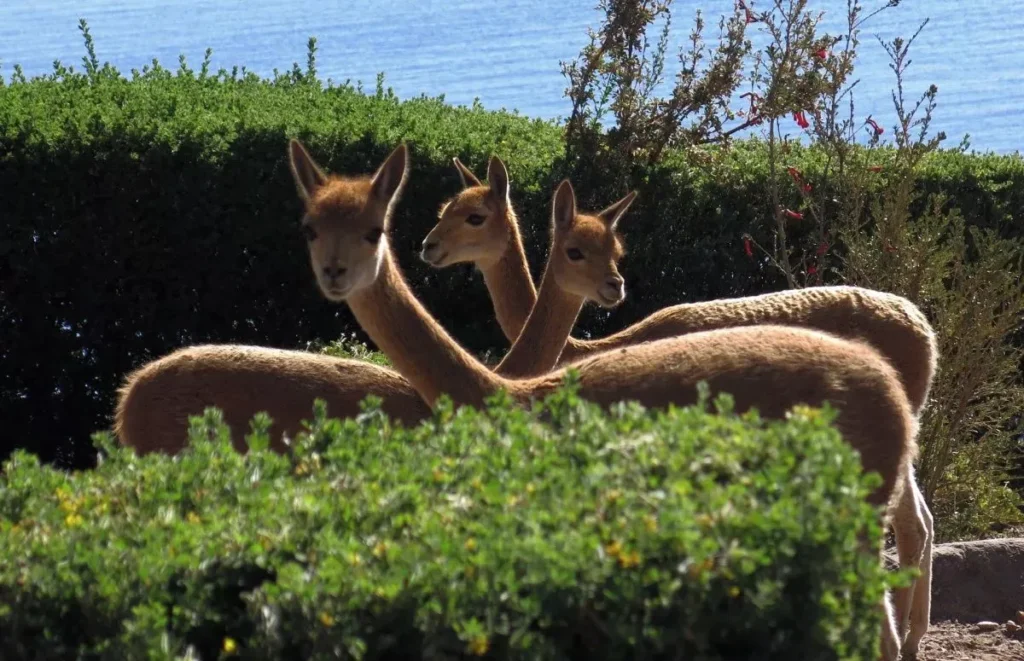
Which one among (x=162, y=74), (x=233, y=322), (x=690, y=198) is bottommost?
(x=233, y=322)

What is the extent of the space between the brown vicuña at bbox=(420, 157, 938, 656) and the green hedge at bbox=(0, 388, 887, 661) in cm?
269

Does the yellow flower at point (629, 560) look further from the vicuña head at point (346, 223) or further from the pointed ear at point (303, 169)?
the pointed ear at point (303, 169)

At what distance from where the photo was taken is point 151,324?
9.65 metres

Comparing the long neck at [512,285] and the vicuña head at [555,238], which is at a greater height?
the vicuña head at [555,238]

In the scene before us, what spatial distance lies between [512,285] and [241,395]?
243 cm

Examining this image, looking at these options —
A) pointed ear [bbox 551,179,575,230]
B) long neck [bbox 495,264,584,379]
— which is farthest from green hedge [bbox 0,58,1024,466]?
long neck [bbox 495,264,584,379]

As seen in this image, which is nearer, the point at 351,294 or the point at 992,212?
the point at 351,294

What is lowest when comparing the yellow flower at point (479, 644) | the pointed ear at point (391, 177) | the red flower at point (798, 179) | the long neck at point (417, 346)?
the yellow flower at point (479, 644)

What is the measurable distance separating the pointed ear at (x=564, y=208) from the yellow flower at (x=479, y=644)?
515cm

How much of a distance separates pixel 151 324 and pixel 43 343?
0.71 meters

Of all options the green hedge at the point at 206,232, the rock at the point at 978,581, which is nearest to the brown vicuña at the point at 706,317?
the rock at the point at 978,581

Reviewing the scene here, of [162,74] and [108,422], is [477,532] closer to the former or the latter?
[108,422]

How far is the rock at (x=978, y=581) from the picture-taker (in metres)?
7.28

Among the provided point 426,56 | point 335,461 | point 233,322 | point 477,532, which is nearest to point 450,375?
point 335,461
